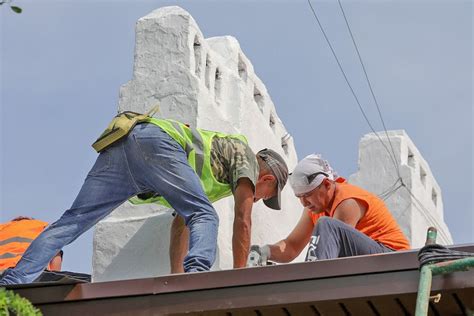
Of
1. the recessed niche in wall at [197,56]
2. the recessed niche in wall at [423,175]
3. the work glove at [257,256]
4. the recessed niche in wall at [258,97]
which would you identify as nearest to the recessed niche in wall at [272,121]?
the recessed niche in wall at [258,97]

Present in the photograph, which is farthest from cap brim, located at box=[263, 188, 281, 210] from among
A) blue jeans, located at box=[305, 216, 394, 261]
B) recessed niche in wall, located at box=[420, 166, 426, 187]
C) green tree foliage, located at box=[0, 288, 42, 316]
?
green tree foliage, located at box=[0, 288, 42, 316]

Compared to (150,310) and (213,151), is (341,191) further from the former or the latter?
(150,310)

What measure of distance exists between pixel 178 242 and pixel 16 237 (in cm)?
116

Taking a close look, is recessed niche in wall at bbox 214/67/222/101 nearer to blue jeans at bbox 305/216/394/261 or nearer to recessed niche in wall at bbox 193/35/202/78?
recessed niche in wall at bbox 193/35/202/78

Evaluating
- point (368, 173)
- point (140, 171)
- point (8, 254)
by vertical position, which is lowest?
point (8, 254)

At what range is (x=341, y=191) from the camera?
8.32 meters

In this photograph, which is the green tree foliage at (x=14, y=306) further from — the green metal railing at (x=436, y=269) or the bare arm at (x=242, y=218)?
the bare arm at (x=242, y=218)

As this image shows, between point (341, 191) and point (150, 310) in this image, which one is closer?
point (150, 310)

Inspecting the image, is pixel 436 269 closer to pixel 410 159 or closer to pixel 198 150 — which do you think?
pixel 198 150

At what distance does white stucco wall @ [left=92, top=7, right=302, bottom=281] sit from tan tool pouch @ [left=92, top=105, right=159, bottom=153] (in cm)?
138

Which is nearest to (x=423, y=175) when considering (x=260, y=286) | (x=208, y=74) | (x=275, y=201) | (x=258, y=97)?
(x=258, y=97)

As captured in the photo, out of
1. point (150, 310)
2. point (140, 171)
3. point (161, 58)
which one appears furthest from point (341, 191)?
point (150, 310)

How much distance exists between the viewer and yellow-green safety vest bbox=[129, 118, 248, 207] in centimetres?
779

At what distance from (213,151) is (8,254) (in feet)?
5.27
